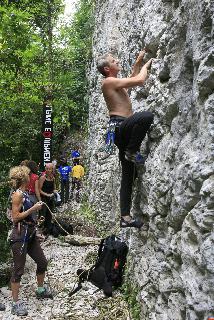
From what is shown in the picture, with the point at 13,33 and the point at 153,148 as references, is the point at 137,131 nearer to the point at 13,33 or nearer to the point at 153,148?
the point at 153,148

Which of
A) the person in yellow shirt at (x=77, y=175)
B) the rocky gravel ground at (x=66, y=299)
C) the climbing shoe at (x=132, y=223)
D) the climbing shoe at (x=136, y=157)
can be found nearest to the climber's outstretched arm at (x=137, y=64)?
the climbing shoe at (x=136, y=157)

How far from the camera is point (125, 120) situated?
4797mm

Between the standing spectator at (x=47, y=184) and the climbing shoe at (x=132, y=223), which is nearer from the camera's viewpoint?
the climbing shoe at (x=132, y=223)

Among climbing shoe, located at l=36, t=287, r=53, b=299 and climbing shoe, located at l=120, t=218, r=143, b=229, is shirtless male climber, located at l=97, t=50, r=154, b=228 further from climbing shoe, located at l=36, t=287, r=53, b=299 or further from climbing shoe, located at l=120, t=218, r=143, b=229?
climbing shoe, located at l=36, t=287, r=53, b=299

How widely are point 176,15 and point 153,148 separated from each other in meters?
1.52

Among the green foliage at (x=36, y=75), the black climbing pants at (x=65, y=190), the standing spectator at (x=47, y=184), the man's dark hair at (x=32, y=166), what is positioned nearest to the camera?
the man's dark hair at (x=32, y=166)

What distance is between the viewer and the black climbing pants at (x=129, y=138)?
4703mm

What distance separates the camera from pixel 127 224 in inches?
201

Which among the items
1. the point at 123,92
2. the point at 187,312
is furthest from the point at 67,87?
the point at 187,312

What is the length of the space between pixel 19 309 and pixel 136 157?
9.40 feet

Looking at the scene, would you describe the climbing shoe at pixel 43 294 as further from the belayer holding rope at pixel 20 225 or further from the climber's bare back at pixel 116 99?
the climber's bare back at pixel 116 99

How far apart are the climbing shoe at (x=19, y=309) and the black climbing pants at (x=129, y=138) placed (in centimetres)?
213

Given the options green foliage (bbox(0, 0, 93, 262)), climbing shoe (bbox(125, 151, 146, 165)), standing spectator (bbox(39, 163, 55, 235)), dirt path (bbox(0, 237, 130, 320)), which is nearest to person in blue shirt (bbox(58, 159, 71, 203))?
green foliage (bbox(0, 0, 93, 262))

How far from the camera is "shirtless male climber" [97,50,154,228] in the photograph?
4707mm
